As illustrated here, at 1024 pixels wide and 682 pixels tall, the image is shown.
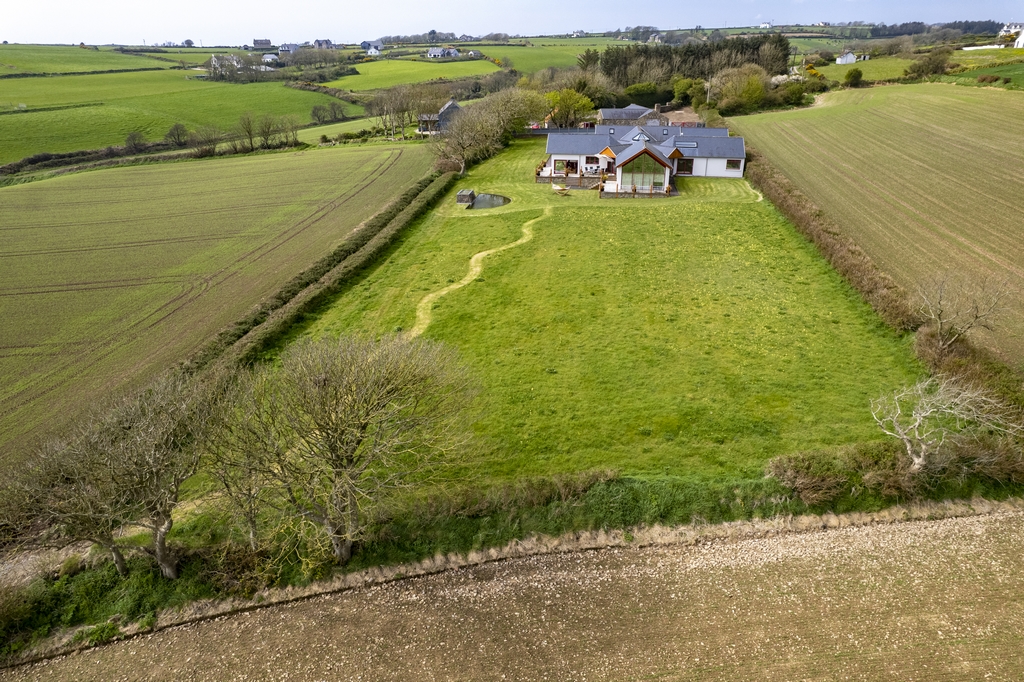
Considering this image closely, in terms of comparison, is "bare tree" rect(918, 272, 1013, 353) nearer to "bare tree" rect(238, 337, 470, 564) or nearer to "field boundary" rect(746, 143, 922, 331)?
"field boundary" rect(746, 143, 922, 331)

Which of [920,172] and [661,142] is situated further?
[661,142]

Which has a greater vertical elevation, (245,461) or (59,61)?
(59,61)

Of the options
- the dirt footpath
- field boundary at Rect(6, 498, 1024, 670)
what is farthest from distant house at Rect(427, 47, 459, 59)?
the dirt footpath

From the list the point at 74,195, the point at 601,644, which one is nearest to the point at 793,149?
the point at 601,644

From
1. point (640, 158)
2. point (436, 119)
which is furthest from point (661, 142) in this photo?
point (436, 119)

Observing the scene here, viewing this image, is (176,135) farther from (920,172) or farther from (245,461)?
(920,172)

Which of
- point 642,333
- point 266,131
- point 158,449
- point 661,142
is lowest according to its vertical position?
point 642,333

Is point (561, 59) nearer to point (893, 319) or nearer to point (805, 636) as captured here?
point (893, 319)
